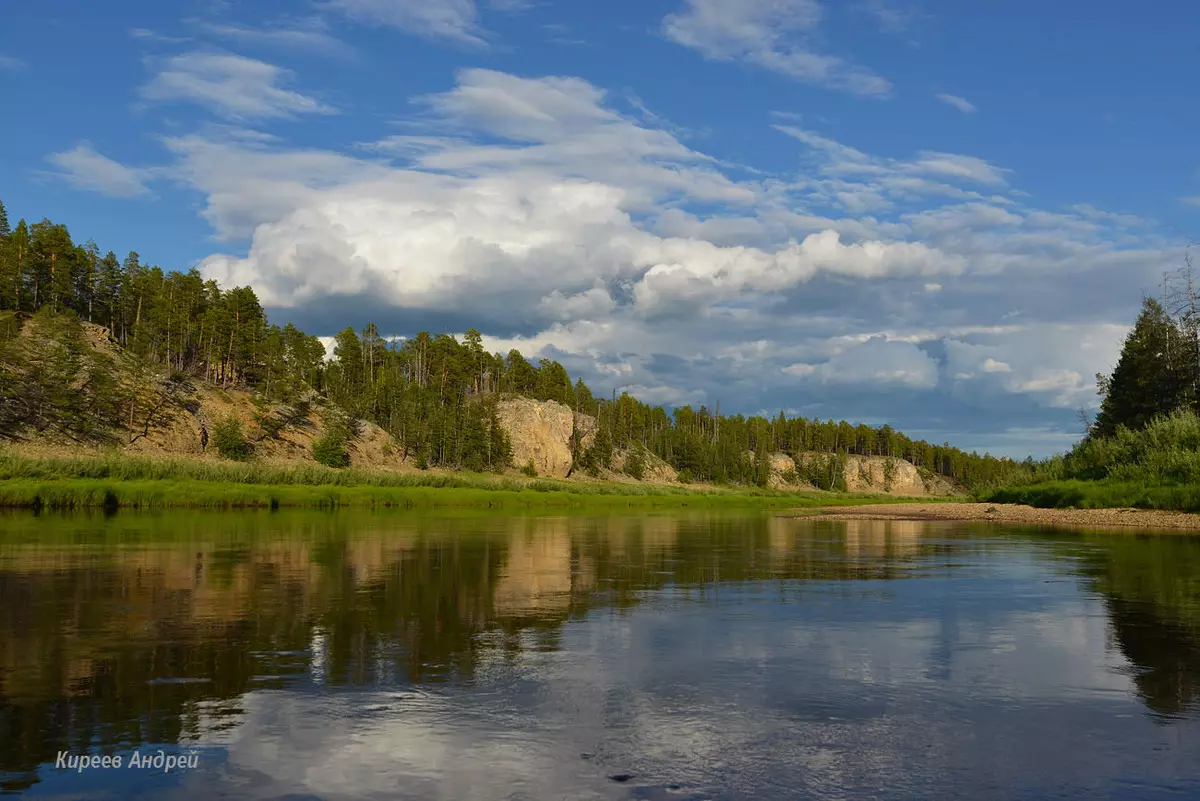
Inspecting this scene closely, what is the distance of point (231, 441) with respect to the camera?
356 ft

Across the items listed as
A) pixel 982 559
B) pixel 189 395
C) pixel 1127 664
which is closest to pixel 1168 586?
pixel 982 559

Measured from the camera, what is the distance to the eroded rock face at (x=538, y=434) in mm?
172375

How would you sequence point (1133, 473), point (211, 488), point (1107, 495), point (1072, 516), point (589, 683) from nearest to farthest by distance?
point (589, 683), point (1072, 516), point (1107, 495), point (1133, 473), point (211, 488)

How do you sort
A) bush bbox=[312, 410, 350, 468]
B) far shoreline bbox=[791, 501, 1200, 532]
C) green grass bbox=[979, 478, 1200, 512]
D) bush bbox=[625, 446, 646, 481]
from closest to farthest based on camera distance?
far shoreline bbox=[791, 501, 1200, 532]
green grass bbox=[979, 478, 1200, 512]
bush bbox=[312, 410, 350, 468]
bush bbox=[625, 446, 646, 481]

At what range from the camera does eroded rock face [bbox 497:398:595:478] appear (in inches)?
6786

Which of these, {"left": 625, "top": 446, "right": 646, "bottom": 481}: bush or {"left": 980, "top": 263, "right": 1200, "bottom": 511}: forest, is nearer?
{"left": 980, "top": 263, "right": 1200, "bottom": 511}: forest

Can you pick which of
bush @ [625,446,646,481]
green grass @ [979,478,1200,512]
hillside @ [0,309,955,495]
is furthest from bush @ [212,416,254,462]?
bush @ [625,446,646,481]

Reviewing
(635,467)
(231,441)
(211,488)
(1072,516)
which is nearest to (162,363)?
(231,441)

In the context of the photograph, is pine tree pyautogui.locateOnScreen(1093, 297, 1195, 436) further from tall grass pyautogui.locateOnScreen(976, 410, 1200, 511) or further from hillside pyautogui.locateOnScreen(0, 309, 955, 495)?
hillside pyautogui.locateOnScreen(0, 309, 955, 495)

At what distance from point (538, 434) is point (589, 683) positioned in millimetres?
163963

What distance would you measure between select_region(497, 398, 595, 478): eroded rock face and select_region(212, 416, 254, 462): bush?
63.8 meters

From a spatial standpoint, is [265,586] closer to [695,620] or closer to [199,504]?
[695,620]

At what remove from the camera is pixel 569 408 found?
619 ft

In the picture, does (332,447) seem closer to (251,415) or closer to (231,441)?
(251,415)
